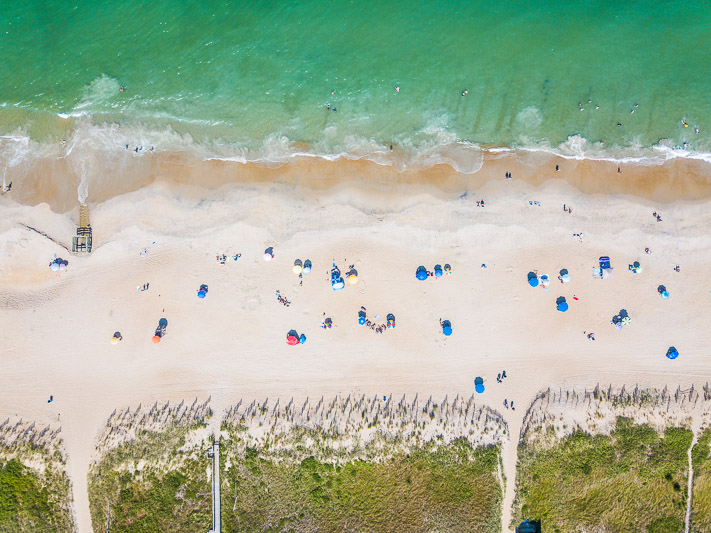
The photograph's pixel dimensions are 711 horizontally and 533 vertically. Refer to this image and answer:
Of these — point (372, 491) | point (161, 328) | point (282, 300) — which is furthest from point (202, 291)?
point (372, 491)

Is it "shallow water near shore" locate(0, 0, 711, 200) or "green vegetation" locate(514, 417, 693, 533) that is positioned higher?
"shallow water near shore" locate(0, 0, 711, 200)

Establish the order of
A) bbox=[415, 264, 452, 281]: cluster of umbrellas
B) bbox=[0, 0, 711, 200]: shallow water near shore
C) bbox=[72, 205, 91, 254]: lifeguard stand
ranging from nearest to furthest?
1. bbox=[415, 264, 452, 281]: cluster of umbrellas
2. bbox=[72, 205, 91, 254]: lifeguard stand
3. bbox=[0, 0, 711, 200]: shallow water near shore

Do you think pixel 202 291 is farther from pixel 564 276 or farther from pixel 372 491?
pixel 564 276

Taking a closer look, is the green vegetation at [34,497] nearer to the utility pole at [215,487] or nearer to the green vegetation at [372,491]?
the utility pole at [215,487]

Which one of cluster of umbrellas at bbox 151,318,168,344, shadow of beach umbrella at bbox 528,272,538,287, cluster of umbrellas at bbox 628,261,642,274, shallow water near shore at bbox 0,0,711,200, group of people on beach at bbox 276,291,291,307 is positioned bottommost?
cluster of umbrellas at bbox 151,318,168,344

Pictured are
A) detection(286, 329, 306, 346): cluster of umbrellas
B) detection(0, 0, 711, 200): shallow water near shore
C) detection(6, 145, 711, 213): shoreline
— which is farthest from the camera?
detection(0, 0, 711, 200): shallow water near shore

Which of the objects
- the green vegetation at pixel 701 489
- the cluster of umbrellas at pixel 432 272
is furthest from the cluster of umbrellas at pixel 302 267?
the green vegetation at pixel 701 489

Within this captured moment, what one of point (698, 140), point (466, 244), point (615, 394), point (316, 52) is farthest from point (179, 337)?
point (698, 140)

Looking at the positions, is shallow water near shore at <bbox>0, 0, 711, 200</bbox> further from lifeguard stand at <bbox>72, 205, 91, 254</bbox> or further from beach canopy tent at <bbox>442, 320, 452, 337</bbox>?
beach canopy tent at <bbox>442, 320, 452, 337</bbox>

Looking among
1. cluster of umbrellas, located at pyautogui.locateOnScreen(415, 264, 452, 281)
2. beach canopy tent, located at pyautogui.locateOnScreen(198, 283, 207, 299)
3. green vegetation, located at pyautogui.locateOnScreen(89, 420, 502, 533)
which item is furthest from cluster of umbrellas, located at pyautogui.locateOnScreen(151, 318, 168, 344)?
cluster of umbrellas, located at pyautogui.locateOnScreen(415, 264, 452, 281)
